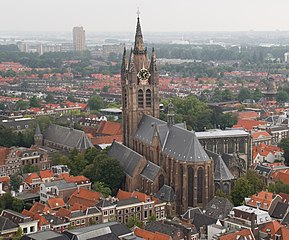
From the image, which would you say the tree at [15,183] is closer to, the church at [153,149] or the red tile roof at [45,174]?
the red tile roof at [45,174]

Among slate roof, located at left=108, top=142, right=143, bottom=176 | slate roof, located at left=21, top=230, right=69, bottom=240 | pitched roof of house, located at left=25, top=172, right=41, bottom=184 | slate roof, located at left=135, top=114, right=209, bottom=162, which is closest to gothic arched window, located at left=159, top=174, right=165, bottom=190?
slate roof, located at left=135, top=114, right=209, bottom=162

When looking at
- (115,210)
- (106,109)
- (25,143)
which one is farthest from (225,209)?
(106,109)

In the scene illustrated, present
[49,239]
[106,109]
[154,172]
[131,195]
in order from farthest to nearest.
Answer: [106,109], [154,172], [131,195], [49,239]

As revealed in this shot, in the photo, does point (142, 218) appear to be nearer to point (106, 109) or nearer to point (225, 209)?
point (225, 209)

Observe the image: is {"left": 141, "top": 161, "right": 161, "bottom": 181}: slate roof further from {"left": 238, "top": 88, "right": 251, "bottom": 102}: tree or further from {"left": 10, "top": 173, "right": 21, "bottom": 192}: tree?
{"left": 238, "top": 88, "right": 251, "bottom": 102}: tree

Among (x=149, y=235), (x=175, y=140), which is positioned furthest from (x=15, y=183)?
(x=149, y=235)

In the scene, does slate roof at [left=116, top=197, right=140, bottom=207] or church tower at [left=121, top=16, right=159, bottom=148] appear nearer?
slate roof at [left=116, top=197, right=140, bottom=207]
